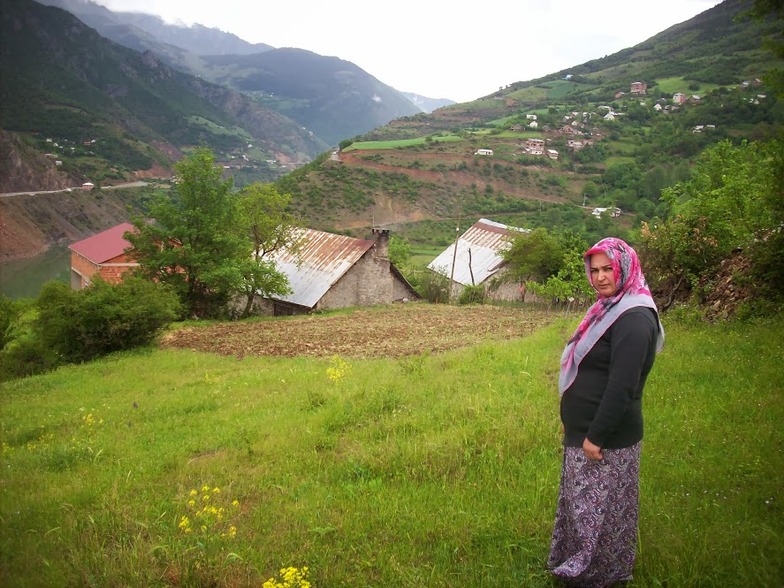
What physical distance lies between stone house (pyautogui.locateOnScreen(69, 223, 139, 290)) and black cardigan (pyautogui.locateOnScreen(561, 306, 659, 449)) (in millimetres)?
30273

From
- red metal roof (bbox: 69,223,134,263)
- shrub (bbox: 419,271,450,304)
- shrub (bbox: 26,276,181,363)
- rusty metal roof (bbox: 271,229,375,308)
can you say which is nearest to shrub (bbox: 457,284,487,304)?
shrub (bbox: 419,271,450,304)

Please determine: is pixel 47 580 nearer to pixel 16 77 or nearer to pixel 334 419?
pixel 334 419

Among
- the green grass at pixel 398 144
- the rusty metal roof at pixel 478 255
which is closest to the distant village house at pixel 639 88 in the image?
the green grass at pixel 398 144

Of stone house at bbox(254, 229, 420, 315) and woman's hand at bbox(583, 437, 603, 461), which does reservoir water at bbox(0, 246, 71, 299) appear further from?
woman's hand at bbox(583, 437, 603, 461)

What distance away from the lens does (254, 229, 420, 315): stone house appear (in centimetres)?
2772

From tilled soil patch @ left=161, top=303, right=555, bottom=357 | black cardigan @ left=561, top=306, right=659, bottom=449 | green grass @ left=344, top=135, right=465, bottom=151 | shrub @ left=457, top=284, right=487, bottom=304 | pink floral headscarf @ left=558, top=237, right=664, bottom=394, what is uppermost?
green grass @ left=344, top=135, right=465, bottom=151

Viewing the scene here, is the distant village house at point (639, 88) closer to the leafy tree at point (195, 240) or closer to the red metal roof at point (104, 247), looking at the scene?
the red metal roof at point (104, 247)

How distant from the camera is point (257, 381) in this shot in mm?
10195

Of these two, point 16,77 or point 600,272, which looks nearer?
point 600,272

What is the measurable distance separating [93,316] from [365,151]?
249 feet

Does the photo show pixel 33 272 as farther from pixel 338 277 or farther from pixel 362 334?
pixel 362 334

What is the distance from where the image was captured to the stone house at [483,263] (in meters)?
34.9

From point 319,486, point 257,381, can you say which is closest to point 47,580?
point 319,486

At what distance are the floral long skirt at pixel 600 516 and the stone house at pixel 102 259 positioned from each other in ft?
99.3
